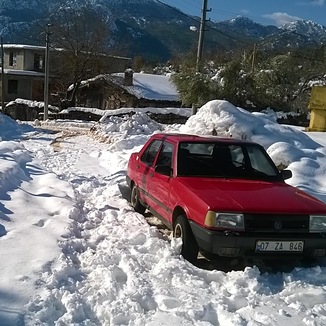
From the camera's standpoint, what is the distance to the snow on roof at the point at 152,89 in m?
39.3

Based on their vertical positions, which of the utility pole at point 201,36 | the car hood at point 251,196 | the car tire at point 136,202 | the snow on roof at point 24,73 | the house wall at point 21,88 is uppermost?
the utility pole at point 201,36

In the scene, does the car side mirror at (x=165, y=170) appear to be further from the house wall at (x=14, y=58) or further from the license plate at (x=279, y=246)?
the house wall at (x=14, y=58)

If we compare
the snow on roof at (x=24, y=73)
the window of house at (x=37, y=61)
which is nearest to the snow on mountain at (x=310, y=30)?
the snow on roof at (x=24, y=73)

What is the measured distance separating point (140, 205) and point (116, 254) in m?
2.43

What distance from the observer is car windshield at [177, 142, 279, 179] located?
6259 millimetres

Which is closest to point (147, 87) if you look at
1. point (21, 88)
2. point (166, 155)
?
→ point (21, 88)

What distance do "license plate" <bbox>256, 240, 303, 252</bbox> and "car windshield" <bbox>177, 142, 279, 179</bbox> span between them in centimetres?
145

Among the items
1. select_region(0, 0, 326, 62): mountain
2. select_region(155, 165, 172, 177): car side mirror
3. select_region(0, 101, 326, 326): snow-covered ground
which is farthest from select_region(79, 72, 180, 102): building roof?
select_region(0, 0, 326, 62): mountain

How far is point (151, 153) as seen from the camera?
7.46m

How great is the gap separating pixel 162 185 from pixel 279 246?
1905 mm

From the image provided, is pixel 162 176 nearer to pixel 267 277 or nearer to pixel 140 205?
pixel 140 205

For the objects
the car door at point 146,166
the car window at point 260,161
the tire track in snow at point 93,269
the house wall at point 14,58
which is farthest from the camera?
the house wall at point 14,58

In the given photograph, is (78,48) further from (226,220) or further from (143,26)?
(143,26)

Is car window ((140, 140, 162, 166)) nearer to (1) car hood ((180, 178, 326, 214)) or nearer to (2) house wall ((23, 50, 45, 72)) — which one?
(1) car hood ((180, 178, 326, 214))
